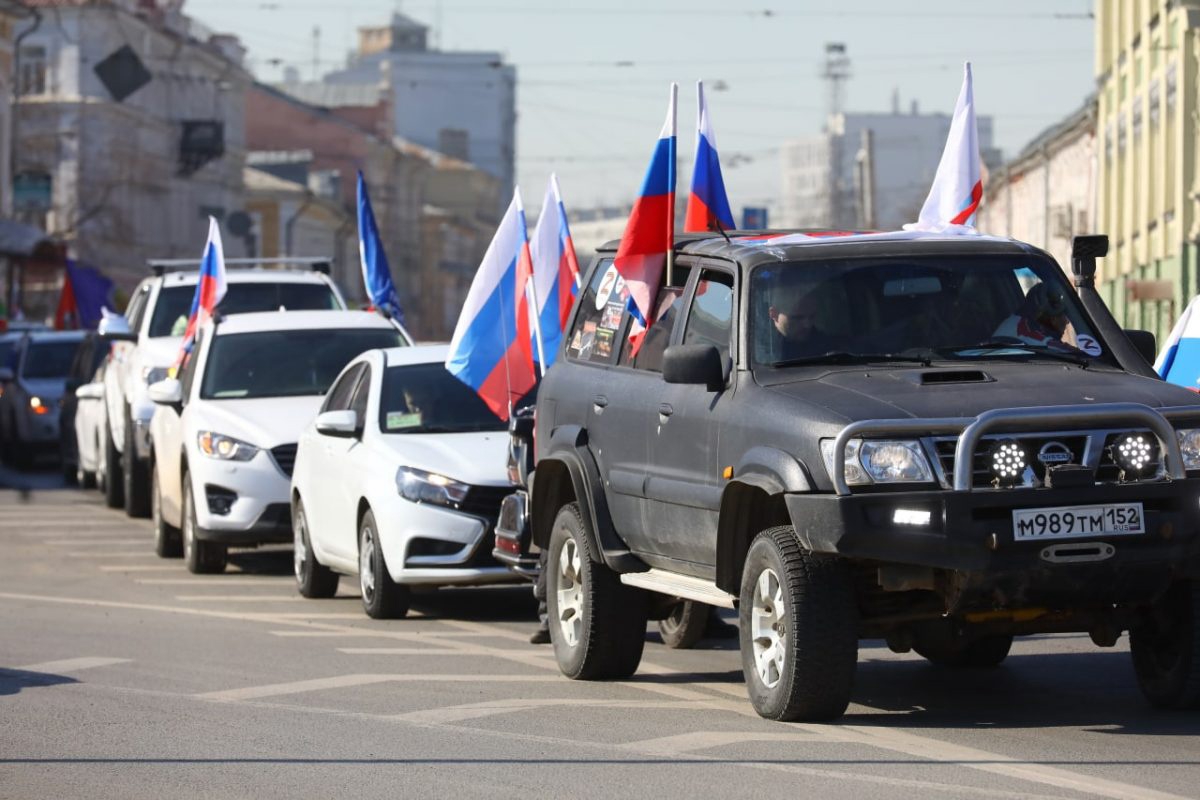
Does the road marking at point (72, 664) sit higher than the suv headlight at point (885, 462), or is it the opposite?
the suv headlight at point (885, 462)

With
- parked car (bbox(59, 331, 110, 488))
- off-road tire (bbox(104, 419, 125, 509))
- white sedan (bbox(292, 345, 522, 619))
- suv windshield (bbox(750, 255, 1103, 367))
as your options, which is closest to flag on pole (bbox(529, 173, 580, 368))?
white sedan (bbox(292, 345, 522, 619))

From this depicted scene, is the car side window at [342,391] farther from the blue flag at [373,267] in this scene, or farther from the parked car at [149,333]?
the parked car at [149,333]

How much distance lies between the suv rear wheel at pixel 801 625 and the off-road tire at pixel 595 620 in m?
1.50

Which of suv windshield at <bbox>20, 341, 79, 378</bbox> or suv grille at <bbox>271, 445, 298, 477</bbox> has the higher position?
suv windshield at <bbox>20, 341, 79, 378</bbox>

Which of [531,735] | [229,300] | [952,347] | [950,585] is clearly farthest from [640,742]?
[229,300]

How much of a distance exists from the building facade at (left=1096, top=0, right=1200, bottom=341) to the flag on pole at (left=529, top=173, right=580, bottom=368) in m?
16.5

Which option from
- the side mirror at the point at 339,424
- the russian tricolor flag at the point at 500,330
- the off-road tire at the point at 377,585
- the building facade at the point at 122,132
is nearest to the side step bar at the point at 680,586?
the off-road tire at the point at 377,585

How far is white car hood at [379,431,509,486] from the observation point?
522 inches

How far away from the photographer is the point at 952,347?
9352mm

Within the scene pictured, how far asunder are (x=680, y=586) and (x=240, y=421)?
24.0 feet

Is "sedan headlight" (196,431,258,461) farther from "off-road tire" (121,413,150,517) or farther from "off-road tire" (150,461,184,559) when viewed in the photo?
"off-road tire" (121,413,150,517)

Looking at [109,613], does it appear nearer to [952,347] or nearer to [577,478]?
[577,478]

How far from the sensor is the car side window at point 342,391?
15.0 meters

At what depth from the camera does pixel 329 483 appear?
47.3ft
